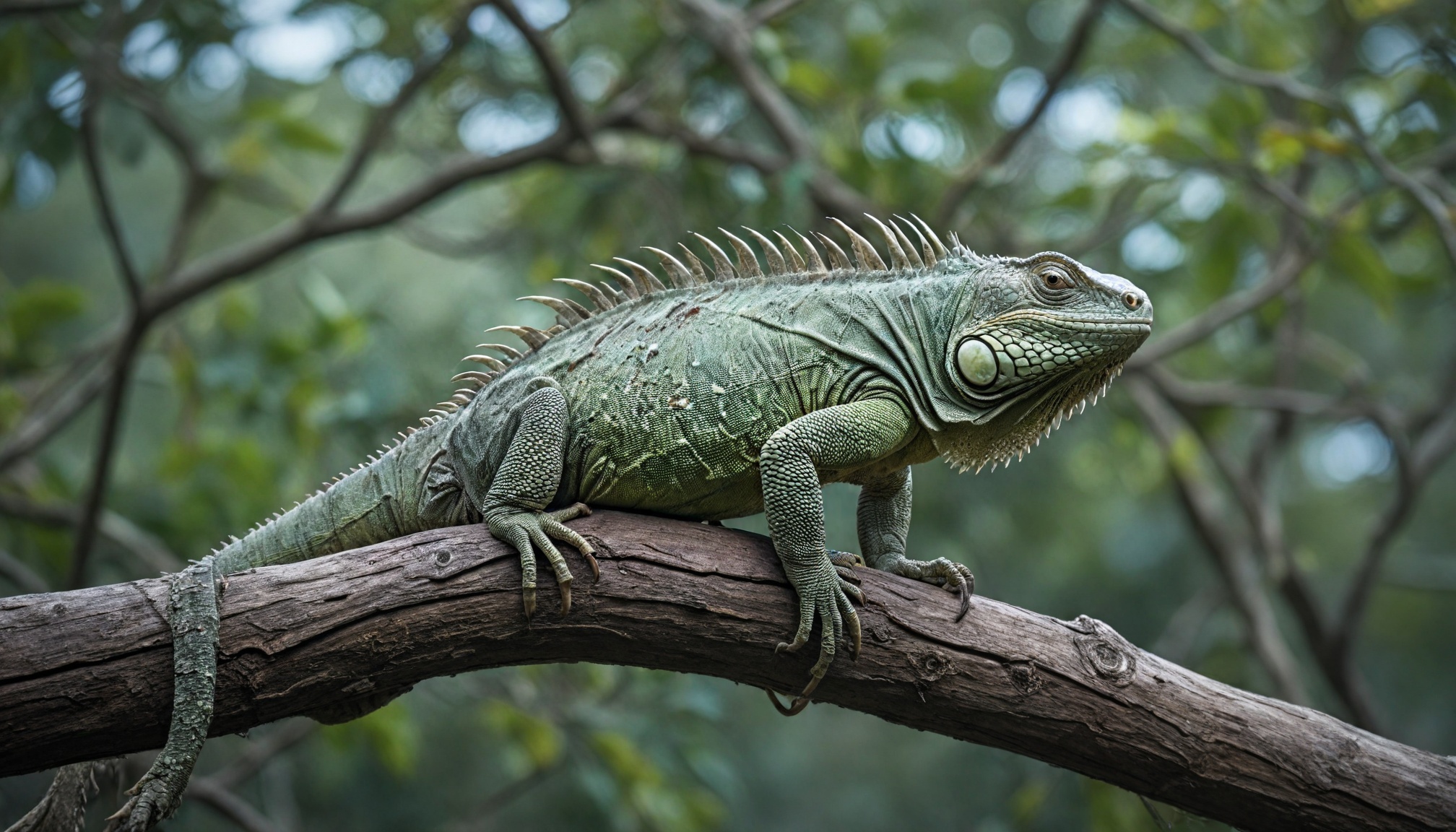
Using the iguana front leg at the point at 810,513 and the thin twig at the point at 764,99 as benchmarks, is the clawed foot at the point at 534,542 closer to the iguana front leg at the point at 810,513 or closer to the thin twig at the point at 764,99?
A: the iguana front leg at the point at 810,513

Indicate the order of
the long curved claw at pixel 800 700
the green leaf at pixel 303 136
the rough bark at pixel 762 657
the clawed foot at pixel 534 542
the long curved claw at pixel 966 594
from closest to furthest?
the rough bark at pixel 762 657
the clawed foot at pixel 534 542
the long curved claw at pixel 800 700
the long curved claw at pixel 966 594
the green leaf at pixel 303 136

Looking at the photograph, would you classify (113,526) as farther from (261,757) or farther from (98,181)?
(98,181)

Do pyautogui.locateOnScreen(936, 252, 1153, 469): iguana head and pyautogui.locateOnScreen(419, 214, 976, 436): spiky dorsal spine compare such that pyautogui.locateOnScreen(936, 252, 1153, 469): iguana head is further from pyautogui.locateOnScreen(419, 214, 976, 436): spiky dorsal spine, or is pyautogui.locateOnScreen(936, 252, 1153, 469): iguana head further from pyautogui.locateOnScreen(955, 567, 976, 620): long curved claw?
pyautogui.locateOnScreen(955, 567, 976, 620): long curved claw

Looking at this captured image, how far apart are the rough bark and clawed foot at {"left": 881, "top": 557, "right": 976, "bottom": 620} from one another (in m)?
0.07

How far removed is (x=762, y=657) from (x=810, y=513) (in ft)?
2.13

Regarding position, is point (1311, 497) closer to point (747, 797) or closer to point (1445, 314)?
point (1445, 314)

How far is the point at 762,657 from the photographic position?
406 centimetres

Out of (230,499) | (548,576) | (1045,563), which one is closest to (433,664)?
(548,576)

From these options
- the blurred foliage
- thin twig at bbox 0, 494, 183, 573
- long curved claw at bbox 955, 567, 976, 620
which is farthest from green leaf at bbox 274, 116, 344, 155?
long curved claw at bbox 955, 567, 976, 620

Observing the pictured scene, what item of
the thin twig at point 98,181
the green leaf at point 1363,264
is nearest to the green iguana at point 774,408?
the thin twig at point 98,181

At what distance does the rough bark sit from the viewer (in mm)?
3766

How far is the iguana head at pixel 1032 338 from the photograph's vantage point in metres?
4.32

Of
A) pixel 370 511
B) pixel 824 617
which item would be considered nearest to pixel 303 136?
pixel 370 511

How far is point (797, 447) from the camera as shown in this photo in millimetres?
4047
